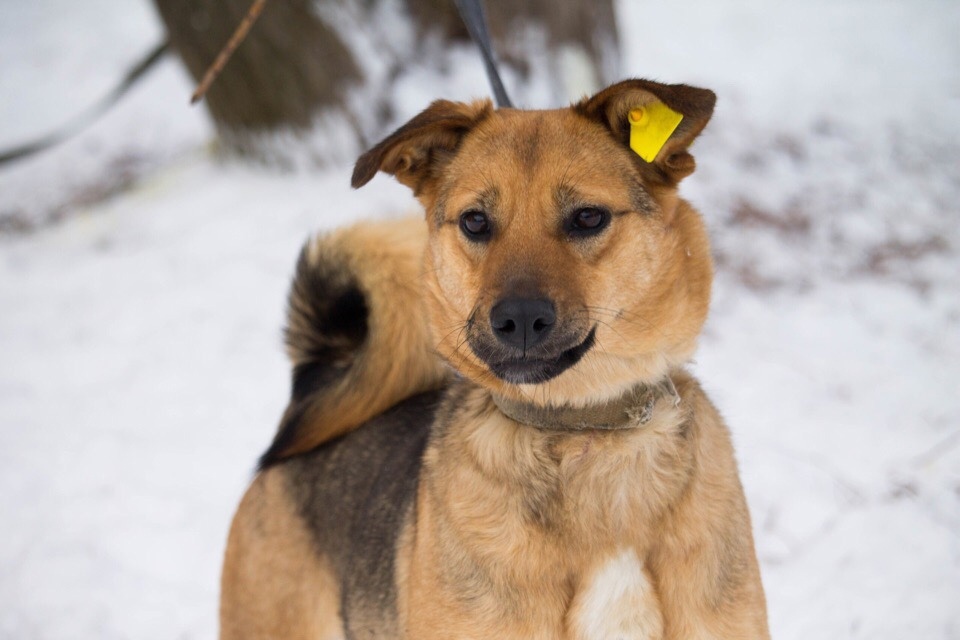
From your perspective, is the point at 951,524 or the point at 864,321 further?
the point at 864,321

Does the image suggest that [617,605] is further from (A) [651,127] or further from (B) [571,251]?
(A) [651,127]

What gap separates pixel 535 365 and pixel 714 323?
10.9ft

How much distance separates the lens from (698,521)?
218 centimetres

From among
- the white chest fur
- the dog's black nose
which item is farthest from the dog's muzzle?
the white chest fur

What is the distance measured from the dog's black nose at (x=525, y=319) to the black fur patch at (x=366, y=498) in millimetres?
792

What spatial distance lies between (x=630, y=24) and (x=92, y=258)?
5.59m

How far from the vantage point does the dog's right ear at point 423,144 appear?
2391 mm

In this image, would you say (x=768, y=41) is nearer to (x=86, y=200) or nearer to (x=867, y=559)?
(x=867, y=559)

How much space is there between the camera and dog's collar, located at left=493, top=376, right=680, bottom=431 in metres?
2.26

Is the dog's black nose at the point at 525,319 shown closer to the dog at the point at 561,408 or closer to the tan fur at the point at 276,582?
the dog at the point at 561,408

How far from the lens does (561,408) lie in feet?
7.43

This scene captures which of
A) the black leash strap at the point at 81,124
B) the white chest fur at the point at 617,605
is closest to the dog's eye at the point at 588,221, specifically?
the white chest fur at the point at 617,605

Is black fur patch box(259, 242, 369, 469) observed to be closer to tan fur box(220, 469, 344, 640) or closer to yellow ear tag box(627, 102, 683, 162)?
tan fur box(220, 469, 344, 640)

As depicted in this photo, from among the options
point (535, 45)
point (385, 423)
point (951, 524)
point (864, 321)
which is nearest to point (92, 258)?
point (535, 45)
